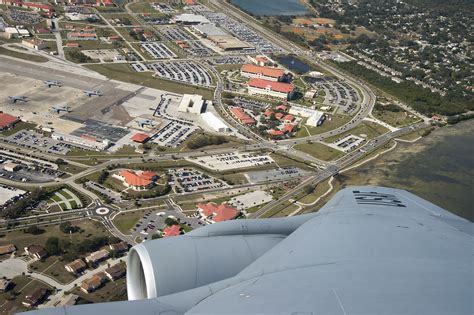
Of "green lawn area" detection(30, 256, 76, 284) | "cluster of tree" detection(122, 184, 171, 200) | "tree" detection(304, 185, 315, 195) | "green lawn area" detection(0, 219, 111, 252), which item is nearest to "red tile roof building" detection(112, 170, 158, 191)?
"cluster of tree" detection(122, 184, 171, 200)

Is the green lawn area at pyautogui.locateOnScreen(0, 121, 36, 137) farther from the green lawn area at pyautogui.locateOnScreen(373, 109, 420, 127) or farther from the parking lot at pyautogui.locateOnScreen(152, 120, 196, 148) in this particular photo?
the green lawn area at pyautogui.locateOnScreen(373, 109, 420, 127)

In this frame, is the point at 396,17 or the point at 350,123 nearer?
the point at 350,123

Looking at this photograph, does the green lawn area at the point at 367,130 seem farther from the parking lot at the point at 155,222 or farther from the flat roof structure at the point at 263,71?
the parking lot at the point at 155,222

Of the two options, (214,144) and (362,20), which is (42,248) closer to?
(214,144)

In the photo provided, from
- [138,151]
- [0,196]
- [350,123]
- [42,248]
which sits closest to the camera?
[42,248]

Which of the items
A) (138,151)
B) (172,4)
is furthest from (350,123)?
(172,4)
